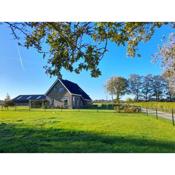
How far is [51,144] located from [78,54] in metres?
1.05

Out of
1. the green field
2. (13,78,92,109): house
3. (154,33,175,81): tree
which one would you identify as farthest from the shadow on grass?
(154,33,175,81): tree

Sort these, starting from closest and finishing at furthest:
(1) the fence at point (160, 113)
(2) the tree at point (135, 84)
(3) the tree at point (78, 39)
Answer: (3) the tree at point (78, 39), (2) the tree at point (135, 84), (1) the fence at point (160, 113)

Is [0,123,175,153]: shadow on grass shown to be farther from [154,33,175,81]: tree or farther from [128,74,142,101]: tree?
[154,33,175,81]: tree

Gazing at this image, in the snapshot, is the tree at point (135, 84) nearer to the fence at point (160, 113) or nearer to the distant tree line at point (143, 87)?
the distant tree line at point (143, 87)

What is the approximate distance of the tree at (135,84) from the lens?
4172mm

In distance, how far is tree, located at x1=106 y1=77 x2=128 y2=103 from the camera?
421cm

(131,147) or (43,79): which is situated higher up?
(43,79)

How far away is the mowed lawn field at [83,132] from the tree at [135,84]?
0.25m

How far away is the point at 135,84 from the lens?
13.9ft

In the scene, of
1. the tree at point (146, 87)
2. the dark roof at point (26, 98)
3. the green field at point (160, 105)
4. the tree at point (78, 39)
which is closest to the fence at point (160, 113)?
the green field at point (160, 105)
